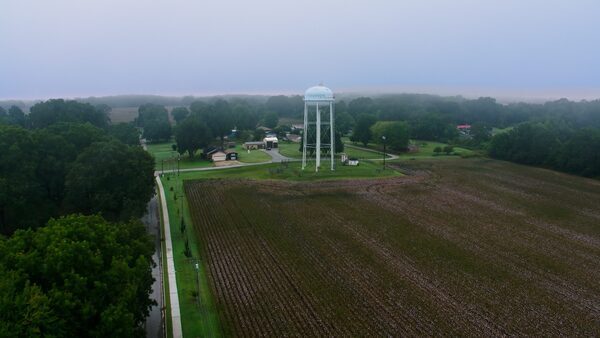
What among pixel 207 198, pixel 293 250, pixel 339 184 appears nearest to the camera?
pixel 293 250

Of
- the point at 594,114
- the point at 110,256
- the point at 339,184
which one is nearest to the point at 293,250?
the point at 110,256

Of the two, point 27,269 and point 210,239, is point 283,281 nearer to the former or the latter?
point 210,239

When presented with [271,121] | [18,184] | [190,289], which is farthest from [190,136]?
[271,121]

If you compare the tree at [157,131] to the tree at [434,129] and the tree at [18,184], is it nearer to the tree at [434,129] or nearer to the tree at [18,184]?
the tree at [434,129]

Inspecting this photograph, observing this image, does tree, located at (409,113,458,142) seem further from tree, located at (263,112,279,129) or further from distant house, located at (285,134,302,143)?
tree, located at (263,112,279,129)

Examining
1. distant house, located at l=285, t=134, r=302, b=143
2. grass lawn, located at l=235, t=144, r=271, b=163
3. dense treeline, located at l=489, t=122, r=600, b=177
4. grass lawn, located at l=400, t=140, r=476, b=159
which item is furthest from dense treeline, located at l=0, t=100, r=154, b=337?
distant house, located at l=285, t=134, r=302, b=143

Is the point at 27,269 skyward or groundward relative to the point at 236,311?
skyward
